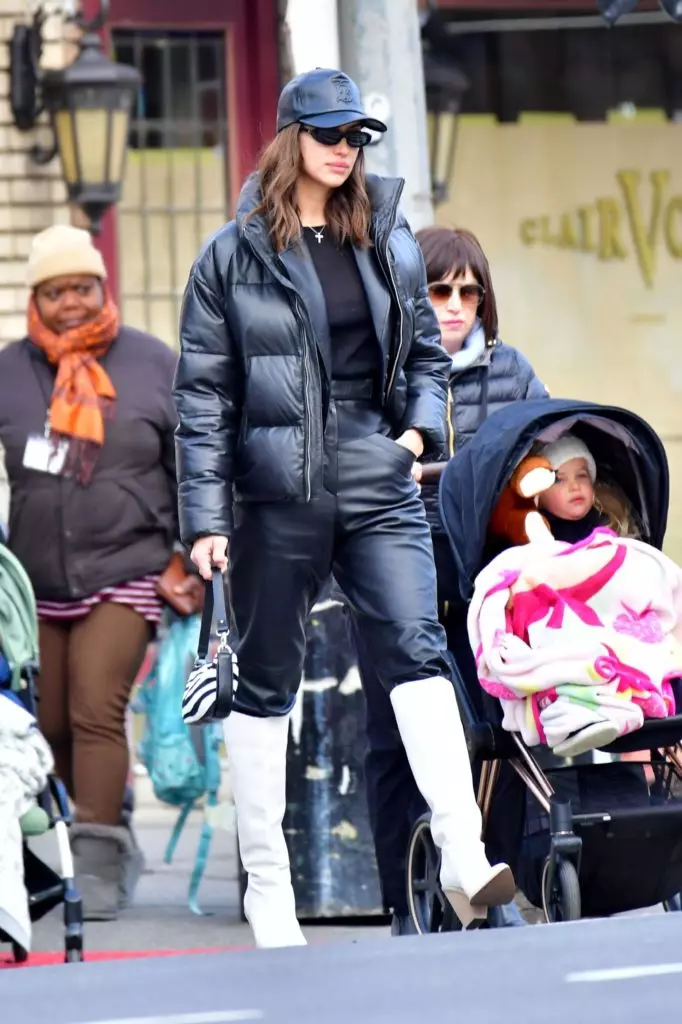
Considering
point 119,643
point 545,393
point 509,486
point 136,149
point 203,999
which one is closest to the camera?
point 203,999

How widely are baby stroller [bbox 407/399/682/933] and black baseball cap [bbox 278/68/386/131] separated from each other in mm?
901

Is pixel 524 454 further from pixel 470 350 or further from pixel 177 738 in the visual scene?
pixel 177 738

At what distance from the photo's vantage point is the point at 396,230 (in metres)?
6.70

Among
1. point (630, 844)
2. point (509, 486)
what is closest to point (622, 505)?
point (509, 486)

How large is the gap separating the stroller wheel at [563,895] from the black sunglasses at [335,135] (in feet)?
5.78

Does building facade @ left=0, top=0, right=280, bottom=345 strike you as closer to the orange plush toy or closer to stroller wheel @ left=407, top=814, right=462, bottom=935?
the orange plush toy

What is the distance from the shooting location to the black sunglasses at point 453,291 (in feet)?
24.5

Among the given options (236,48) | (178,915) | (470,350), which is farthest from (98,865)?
(236,48)

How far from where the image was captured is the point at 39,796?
24.2 feet

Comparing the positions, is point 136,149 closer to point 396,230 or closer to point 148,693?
point 148,693

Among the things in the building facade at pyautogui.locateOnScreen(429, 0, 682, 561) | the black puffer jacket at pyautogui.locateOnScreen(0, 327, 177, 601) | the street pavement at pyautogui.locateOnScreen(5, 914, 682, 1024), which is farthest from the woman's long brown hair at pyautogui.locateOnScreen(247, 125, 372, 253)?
the building facade at pyautogui.locateOnScreen(429, 0, 682, 561)

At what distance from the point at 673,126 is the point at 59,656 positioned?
6039 millimetres

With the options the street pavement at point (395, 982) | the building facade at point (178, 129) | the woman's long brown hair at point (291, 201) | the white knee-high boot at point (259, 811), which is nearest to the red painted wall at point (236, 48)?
the building facade at point (178, 129)

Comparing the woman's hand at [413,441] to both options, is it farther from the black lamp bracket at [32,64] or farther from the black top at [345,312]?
the black lamp bracket at [32,64]
